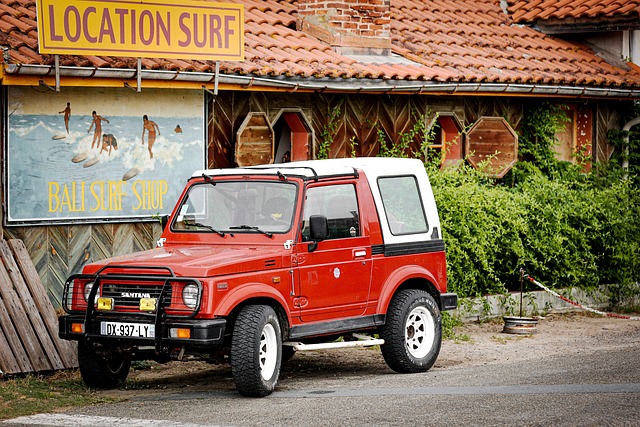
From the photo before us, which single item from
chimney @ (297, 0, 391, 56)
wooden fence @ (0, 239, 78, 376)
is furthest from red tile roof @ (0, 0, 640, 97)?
wooden fence @ (0, 239, 78, 376)

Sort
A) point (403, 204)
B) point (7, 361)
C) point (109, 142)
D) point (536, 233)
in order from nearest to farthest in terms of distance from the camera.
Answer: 1. point (7, 361)
2. point (403, 204)
3. point (109, 142)
4. point (536, 233)

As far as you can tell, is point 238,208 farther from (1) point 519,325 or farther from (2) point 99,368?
(1) point 519,325

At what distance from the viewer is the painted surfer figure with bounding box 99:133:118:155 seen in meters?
13.4

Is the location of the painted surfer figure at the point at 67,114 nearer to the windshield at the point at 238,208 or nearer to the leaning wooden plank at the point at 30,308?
the leaning wooden plank at the point at 30,308

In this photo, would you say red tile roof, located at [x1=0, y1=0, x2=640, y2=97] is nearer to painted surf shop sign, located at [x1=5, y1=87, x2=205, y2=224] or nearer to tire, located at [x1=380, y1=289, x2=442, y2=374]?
painted surf shop sign, located at [x1=5, y1=87, x2=205, y2=224]

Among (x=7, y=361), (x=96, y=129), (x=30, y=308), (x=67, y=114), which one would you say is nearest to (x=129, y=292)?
(x=7, y=361)

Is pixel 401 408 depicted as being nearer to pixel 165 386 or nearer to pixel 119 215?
pixel 165 386

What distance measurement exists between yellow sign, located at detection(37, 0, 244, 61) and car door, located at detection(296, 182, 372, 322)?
10.4 ft

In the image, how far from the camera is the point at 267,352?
1016cm

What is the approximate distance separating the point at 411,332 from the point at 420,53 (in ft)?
23.4

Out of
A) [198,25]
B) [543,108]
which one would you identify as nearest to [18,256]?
[198,25]

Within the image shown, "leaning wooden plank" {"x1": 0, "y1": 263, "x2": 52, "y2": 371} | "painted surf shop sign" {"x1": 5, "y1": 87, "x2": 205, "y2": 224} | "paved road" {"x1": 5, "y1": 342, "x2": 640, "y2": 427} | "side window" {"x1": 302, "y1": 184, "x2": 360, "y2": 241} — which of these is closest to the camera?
"paved road" {"x1": 5, "y1": 342, "x2": 640, "y2": 427}


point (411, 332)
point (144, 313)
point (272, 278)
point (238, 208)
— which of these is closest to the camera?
point (144, 313)

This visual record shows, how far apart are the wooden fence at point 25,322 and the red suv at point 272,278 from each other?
1022 millimetres
